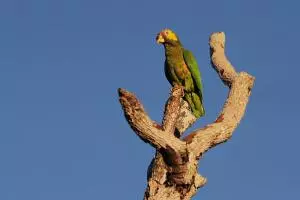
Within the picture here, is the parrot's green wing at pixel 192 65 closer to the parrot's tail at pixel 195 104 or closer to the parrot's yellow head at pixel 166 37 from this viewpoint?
the parrot's tail at pixel 195 104

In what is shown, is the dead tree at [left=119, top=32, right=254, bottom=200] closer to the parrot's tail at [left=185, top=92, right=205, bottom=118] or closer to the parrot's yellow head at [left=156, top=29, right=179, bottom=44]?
the parrot's tail at [left=185, top=92, right=205, bottom=118]

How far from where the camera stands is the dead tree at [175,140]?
6836 millimetres

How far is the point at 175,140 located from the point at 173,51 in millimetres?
4026

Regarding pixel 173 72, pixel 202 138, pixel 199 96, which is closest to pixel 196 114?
pixel 199 96

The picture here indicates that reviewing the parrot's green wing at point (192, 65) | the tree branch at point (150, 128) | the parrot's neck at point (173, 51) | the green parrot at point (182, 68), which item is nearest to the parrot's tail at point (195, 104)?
the green parrot at point (182, 68)

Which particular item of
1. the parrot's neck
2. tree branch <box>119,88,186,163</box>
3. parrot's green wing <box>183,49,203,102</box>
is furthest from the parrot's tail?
tree branch <box>119,88,186,163</box>

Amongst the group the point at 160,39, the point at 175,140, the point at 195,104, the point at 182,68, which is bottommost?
the point at 175,140

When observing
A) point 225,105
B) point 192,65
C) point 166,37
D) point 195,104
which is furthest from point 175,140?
Result: point 192,65

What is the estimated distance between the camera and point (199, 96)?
10.6 meters

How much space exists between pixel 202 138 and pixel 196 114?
7.46 ft

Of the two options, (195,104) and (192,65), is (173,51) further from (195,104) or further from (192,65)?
(195,104)

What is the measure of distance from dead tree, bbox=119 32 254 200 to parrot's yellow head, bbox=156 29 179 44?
2.07 metres

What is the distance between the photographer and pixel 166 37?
34.4 feet

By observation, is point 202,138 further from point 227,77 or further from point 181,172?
point 227,77
